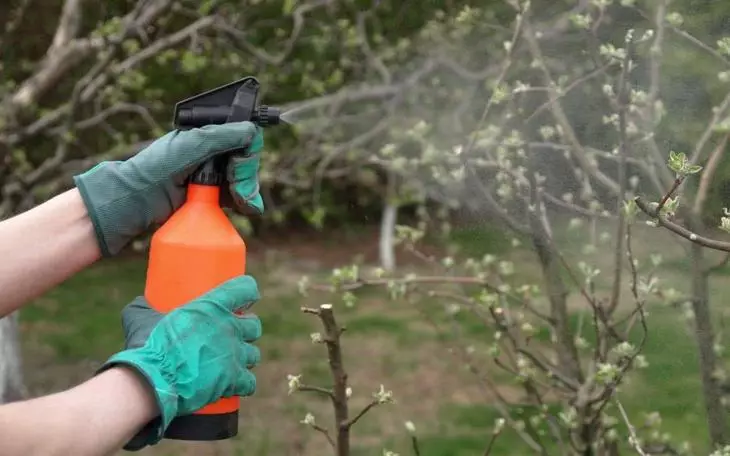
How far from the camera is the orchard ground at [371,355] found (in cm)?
217

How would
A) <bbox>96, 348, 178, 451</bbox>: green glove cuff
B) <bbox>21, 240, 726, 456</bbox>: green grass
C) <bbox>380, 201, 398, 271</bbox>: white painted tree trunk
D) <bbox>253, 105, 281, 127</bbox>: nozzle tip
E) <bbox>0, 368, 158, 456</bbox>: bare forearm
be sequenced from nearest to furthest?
<bbox>0, 368, 158, 456</bbox>: bare forearm < <bbox>96, 348, 178, 451</bbox>: green glove cuff < <bbox>253, 105, 281, 127</bbox>: nozzle tip < <bbox>21, 240, 726, 456</bbox>: green grass < <bbox>380, 201, 398, 271</bbox>: white painted tree trunk

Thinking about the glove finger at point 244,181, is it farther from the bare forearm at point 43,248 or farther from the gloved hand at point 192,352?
the bare forearm at point 43,248

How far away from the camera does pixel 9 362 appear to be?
361 cm

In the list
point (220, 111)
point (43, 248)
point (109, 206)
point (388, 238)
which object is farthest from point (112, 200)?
point (388, 238)

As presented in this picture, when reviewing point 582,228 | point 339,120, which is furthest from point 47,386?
point 582,228

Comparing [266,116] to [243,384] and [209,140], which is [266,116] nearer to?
[209,140]

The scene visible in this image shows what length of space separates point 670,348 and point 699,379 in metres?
0.10

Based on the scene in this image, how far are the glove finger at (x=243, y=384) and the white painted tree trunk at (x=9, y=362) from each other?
2339 millimetres

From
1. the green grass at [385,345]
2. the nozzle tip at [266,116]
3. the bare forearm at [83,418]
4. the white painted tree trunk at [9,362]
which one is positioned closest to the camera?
the bare forearm at [83,418]

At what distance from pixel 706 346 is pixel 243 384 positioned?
1091mm

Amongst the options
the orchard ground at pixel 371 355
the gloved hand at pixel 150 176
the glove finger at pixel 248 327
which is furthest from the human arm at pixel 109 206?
the orchard ground at pixel 371 355

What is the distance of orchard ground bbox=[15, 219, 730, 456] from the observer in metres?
2.17

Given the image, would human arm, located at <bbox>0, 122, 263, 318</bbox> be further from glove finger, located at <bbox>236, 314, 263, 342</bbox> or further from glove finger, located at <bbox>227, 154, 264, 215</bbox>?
glove finger, located at <bbox>236, 314, 263, 342</bbox>

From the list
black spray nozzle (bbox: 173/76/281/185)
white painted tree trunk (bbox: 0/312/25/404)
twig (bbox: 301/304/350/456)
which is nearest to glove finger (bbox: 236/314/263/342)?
twig (bbox: 301/304/350/456)
